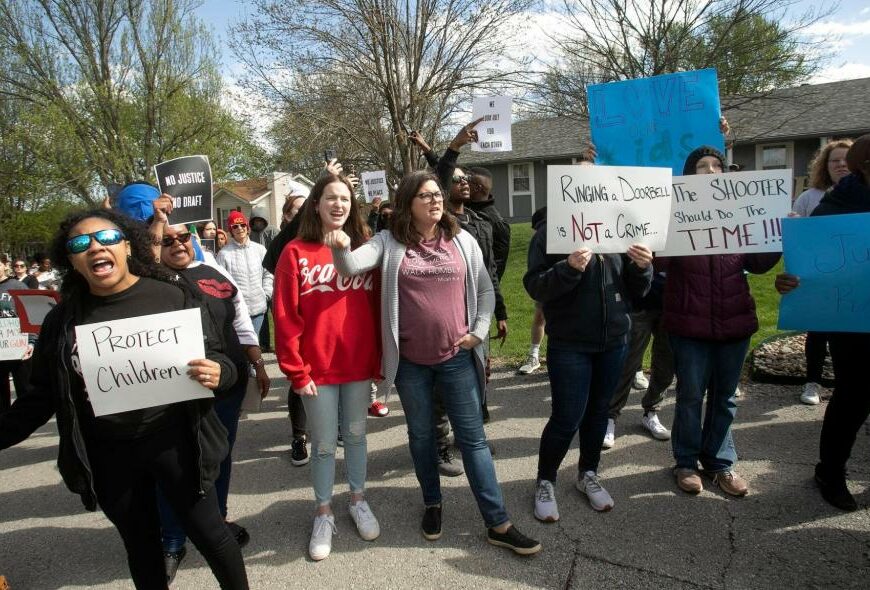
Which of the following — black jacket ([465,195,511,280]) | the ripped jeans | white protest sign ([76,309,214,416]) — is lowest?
the ripped jeans

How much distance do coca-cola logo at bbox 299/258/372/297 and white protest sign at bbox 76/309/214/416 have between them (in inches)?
30.7

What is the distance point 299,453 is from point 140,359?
2315mm

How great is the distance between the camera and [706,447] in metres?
3.46

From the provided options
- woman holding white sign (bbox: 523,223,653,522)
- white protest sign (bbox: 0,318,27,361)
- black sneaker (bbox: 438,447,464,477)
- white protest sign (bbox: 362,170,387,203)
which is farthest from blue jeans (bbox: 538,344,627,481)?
white protest sign (bbox: 362,170,387,203)

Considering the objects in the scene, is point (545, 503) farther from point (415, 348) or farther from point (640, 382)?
point (640, 382)

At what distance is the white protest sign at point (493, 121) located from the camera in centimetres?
489

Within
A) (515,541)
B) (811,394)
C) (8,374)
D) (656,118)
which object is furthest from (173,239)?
(811,394)

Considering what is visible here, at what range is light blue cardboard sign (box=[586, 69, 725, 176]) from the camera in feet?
12.8

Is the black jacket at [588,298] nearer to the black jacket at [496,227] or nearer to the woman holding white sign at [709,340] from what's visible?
the woman holding white sign at [709,340]

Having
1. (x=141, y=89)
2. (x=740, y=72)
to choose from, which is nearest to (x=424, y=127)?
(x=740, y=72)

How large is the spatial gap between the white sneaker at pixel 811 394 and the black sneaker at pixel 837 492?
5.17ft

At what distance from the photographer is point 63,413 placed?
207 cm

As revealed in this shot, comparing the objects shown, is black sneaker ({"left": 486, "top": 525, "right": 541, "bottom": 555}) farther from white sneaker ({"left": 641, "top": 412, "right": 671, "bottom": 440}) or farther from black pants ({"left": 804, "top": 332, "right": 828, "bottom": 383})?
black pants ({"left": 804, "top": 332, "right": 828, "bottom": 383})

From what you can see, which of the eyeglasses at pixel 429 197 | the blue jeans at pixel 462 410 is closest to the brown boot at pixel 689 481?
the blue jeans at pixel 462 410
